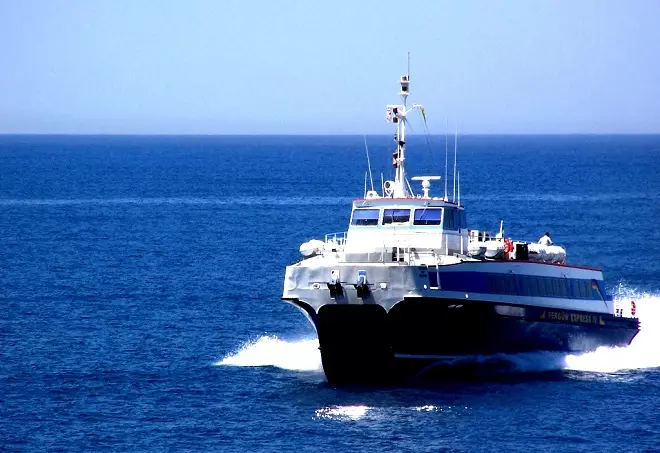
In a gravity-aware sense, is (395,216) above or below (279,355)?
above

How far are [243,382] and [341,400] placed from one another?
232 inches

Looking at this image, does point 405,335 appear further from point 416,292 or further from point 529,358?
point 529,358

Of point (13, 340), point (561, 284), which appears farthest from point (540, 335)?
point (13, 340)

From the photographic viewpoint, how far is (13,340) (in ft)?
212

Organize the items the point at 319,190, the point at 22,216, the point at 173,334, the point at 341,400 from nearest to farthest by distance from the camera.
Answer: the point at 341,400 < the point at 173,334 < the point at 22,216 < the point at 319,190

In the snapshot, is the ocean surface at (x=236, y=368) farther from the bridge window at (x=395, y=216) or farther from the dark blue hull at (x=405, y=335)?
the bridge window at (x=395, y=216)

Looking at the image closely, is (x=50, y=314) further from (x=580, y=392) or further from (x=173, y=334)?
(x=580, y=392)

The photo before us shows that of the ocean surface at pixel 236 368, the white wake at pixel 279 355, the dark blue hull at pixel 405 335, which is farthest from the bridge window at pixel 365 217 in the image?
the ocean surface at pixel 236 368

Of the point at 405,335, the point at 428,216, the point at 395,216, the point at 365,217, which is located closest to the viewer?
the point at 405,335

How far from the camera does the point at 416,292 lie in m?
52.3

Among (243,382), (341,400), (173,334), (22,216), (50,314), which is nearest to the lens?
(341,400)

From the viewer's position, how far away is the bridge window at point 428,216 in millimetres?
56438

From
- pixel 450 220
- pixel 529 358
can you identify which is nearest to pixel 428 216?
pixel 450 220

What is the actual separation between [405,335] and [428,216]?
242 inches
